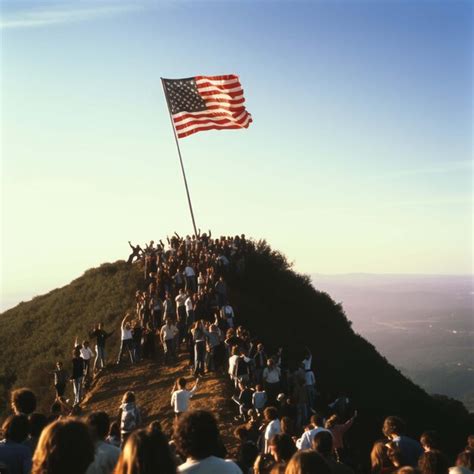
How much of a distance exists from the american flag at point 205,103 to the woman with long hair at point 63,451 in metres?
21.2

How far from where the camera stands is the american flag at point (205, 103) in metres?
24.1

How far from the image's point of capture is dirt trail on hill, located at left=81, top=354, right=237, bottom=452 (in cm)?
1561

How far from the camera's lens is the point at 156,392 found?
1728cm

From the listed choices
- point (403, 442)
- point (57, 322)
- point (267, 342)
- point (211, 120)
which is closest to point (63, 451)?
point (403, 442)

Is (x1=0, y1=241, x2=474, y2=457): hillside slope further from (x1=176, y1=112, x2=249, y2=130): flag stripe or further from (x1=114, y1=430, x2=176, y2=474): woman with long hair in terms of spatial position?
(x1=114, y1=430, x2=176, y2=474): woman with long hair

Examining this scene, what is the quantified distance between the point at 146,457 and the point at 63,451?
0.64 m

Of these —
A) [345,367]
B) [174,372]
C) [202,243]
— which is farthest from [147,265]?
[345,367]

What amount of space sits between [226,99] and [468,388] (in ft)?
595

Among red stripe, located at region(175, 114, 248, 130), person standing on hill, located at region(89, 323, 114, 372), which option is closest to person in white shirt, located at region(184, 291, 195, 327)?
person standing on hill, located at region(89, 323, 114, 372)

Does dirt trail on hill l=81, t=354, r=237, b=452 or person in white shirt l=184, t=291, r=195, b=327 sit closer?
dirt trail on hill l=81, t=354, r=237, b=452

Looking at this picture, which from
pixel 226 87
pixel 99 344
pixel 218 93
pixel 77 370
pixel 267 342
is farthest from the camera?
pixel 218 93

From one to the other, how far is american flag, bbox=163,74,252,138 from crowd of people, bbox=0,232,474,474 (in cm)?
554

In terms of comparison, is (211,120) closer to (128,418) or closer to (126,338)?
(126,338)

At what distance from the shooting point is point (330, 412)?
17094 mm
